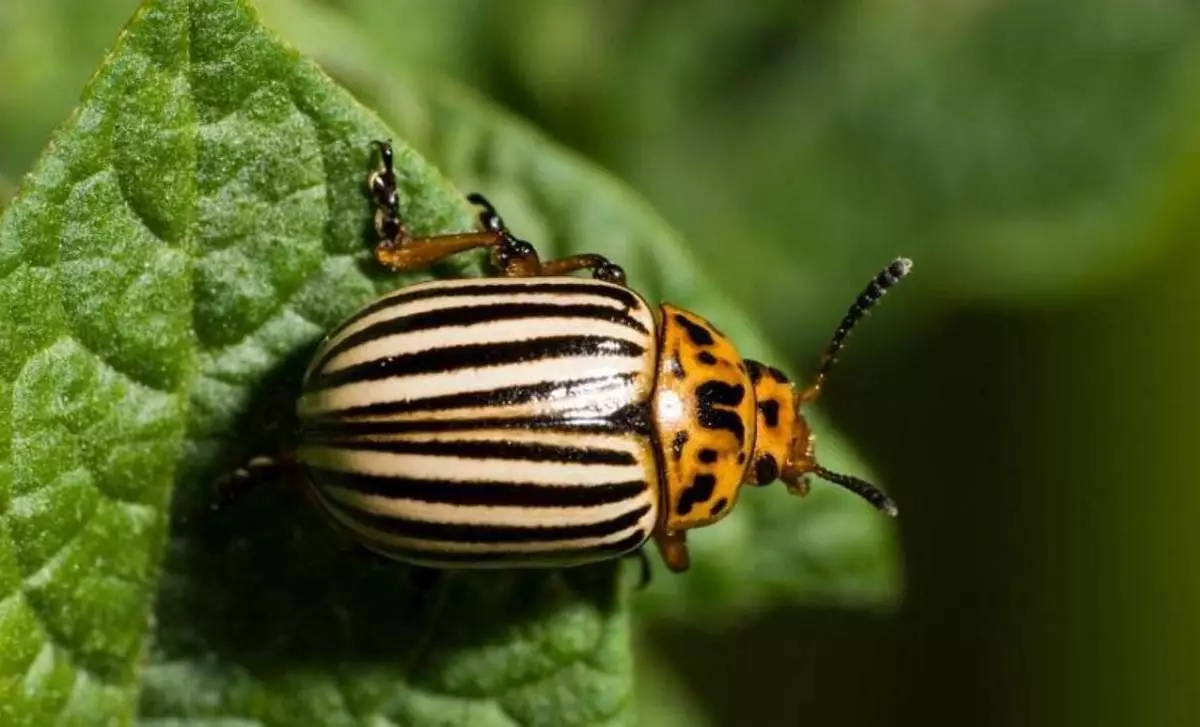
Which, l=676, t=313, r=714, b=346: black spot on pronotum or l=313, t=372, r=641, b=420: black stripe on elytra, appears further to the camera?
→ l=676, t=313, r=714, b=346: black spot on pronotum

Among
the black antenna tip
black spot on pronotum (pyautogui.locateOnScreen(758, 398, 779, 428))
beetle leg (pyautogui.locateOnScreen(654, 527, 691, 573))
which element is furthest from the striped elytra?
the black antenna tip

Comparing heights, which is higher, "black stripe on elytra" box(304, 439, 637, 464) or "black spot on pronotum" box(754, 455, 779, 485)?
"black spot on pronotum" box(754, 455, 779, 485)

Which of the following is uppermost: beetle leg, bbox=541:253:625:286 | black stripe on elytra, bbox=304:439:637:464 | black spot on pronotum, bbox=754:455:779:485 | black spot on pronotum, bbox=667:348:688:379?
beetle leg, bbox=541:253:625:286

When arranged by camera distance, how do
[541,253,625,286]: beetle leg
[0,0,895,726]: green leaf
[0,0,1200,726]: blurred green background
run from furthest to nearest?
[0,0,1200,726]: blurred green background < [541,253,625,286]: beetle leg < [0,0,895,726]: green leaf

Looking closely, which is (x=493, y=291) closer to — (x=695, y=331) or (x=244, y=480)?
(x=695, y=331)

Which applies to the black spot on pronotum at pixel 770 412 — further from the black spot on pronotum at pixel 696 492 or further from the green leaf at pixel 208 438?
the green leaf at pixel 208 438

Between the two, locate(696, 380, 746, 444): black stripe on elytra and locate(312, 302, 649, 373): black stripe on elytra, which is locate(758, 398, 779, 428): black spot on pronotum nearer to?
locate(696, 380, 746, 444): black stripe on elytra
